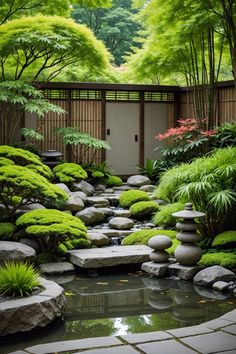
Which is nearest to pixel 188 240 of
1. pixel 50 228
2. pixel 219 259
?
Answer: pixel 219 259

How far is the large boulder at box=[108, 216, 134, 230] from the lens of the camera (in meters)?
11.5

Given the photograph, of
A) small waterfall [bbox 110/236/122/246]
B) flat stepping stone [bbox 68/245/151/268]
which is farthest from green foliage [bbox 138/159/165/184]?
flat stepping stone [bbox 68/245/151/268]

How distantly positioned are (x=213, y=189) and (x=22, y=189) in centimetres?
338

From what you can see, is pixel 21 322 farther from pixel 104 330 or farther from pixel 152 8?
pixel 152 8

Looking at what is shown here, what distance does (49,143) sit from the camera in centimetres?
1617

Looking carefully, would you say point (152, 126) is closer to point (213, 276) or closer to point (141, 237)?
point (141, 237)

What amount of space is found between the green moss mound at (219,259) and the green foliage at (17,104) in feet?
19.6

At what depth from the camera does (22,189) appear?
9.91 m

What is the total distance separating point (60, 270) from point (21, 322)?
331 centimetres

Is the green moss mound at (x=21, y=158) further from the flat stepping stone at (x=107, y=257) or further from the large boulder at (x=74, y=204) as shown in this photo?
the flat stepping stone at (x=107, y=257)

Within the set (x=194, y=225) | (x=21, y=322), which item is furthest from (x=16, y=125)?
(x=21, y=322)

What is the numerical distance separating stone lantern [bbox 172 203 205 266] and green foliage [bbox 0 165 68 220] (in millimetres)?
2548

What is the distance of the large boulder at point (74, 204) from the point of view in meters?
11.9

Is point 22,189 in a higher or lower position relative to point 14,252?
higher
